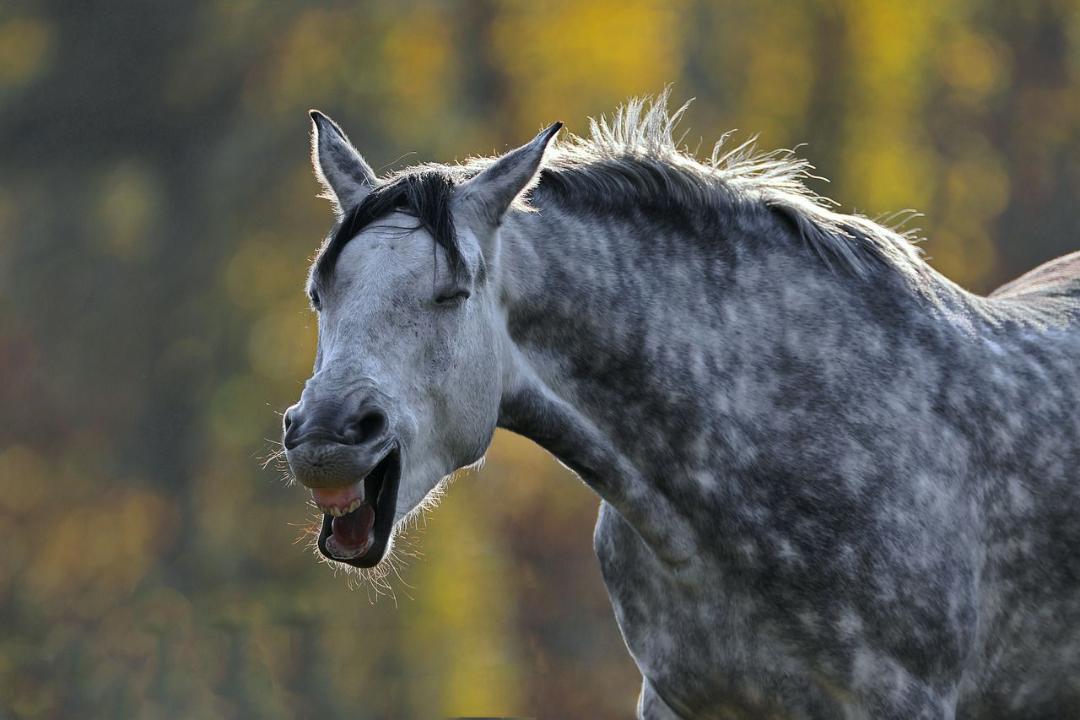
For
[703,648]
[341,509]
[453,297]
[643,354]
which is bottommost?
[703,648]

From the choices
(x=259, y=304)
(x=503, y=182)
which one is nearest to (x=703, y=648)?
(x=503, y=182)

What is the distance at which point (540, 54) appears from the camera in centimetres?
1486

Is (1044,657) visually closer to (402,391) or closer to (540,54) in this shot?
(402,391)

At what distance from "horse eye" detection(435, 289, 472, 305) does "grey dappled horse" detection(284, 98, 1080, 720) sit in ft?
0.05

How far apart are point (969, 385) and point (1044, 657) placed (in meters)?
0.89

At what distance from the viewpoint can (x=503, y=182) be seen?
3.71m

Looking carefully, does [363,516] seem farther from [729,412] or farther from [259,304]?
[259,304]

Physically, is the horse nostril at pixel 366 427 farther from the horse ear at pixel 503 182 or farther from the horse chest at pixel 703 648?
the horse chest at pixel 703 648

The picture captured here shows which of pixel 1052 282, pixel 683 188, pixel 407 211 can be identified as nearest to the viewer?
pixel 407 211

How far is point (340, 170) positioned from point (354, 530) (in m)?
1.06

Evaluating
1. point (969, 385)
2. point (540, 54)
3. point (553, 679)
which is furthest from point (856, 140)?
point (969, 385)

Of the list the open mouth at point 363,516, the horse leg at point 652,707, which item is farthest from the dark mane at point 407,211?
the horse leg at point 652,707

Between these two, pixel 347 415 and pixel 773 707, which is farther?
pixel 773 707

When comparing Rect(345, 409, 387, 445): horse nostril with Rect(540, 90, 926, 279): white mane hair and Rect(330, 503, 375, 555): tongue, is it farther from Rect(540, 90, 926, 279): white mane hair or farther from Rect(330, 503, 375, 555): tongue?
Rect(540, 90, 926, 279): white mane hair
